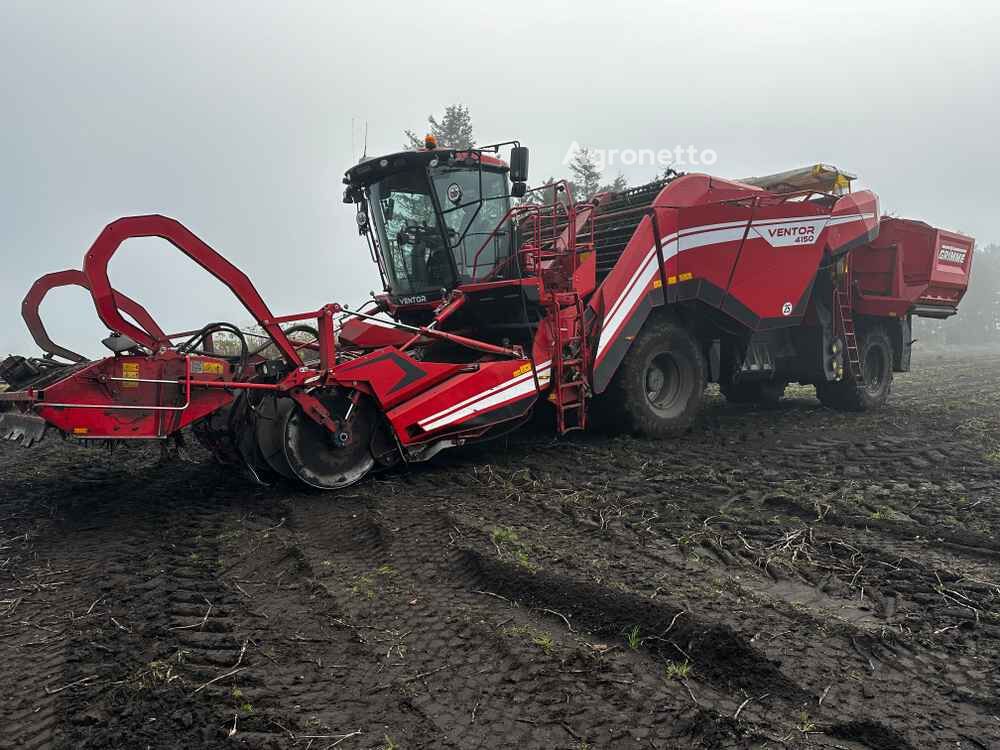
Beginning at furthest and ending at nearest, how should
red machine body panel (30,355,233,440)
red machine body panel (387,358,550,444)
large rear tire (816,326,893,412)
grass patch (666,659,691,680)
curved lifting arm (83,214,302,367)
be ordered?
large rear tire (816,326,893,412)
red machine body panel (387,358,550,444)
curved lifting arm (83,214,302,367)
red machine body panel (30,355,233,440)
grass patch (666,659,691,680)

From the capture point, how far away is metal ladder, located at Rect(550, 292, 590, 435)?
6252 mm

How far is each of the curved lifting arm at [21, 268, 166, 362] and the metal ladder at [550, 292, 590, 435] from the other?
3086 mm

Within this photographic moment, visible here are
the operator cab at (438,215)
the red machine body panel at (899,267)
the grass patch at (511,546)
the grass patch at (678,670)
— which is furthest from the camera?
the red machine body panel at (899,267)

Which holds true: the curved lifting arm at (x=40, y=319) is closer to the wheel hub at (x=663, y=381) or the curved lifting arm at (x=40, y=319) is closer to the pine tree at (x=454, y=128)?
the wheel hub at (x=663, y=381)

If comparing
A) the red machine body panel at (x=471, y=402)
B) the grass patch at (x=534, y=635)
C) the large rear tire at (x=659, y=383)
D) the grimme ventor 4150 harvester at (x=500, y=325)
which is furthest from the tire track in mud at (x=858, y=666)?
the large rear tire at (x=659, y=383)

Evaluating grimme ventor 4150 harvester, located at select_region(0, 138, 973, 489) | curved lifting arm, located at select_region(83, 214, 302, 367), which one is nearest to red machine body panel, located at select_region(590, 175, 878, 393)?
grimme ventor 4150 harvester, located at select_region(0, 138, 973, 489)

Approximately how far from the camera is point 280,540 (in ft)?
13.2

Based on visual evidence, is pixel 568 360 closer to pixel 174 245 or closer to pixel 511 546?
pixel 511 546

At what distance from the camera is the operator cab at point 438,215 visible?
254 inches

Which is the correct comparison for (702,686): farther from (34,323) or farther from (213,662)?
(34,323)

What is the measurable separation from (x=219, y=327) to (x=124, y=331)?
0.67m

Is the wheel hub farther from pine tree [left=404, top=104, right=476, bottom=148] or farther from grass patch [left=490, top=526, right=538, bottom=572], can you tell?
pine tree [left=404, top=104, right=476, bottom=148]

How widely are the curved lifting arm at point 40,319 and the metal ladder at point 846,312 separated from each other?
755 centimetres

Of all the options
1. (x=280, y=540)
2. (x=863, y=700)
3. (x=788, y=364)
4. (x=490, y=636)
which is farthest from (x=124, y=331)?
(x=788, y=364)
